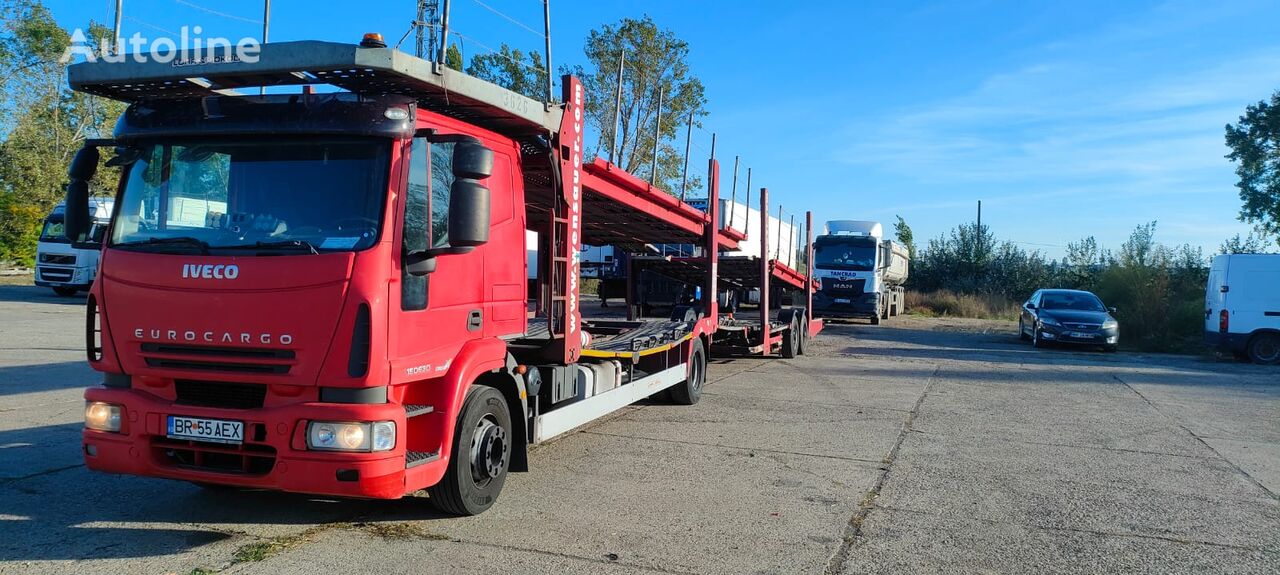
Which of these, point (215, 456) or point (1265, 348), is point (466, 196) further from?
point (1265, 348)

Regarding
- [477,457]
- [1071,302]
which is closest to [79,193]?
[477,457]

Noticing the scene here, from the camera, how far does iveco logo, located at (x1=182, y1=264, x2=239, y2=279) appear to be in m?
4.32

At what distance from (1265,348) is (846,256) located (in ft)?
36.9

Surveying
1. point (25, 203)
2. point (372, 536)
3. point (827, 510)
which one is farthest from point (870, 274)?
point (25, 203)

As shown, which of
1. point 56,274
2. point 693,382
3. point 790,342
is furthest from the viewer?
point 56,274

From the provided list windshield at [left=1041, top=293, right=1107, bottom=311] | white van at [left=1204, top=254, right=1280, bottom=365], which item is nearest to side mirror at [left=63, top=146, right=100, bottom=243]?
white van at [left=1204, top=254, right=1280, bottom=365]

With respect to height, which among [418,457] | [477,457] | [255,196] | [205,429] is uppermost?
[255,196]

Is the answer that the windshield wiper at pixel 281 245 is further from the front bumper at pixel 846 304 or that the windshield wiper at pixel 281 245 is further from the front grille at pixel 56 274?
the front grille at pixel 56 274

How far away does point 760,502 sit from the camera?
5.79 metres

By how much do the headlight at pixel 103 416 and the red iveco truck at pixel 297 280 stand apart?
0.05 feet

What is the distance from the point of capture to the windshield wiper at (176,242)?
443 cm

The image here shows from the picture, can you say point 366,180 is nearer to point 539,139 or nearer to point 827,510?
point 539,139

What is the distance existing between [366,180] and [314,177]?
0.96 ft

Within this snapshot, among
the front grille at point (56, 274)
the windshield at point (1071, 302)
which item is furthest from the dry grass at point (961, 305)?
the front grille at point (56, 274)
